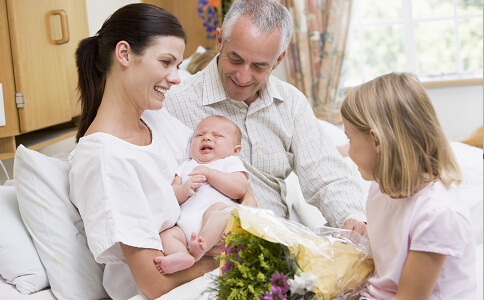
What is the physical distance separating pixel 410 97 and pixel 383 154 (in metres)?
0.15

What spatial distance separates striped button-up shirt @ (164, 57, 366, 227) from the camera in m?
1.68

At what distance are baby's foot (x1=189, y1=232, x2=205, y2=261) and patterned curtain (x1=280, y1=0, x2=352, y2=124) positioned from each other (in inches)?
120

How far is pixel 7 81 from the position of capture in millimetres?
1722

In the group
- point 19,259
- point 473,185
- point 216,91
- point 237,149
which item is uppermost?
point 216,91

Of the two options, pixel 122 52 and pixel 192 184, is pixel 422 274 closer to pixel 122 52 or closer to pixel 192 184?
pixel 192 184

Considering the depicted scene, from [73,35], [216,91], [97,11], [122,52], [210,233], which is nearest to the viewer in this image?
[210,233]

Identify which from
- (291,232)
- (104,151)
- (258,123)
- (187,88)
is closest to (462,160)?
(258,123)

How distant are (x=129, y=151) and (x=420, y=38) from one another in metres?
3.92

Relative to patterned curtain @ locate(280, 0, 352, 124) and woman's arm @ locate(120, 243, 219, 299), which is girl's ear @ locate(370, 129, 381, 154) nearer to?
woman's arm @ locate(120, 243, 219, 299)

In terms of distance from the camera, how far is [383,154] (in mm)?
944

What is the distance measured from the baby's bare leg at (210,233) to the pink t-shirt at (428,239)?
371 mm

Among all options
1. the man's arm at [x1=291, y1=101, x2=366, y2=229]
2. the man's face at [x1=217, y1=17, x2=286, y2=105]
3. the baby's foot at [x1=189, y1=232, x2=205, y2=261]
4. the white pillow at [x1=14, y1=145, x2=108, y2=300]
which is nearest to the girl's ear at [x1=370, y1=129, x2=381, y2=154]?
the baby's foot at [x1=189, y1=232, x2=205, y2=261]

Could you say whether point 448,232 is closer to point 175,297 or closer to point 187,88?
point 175,297

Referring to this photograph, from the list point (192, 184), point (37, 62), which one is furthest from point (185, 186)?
point (37, 62)
